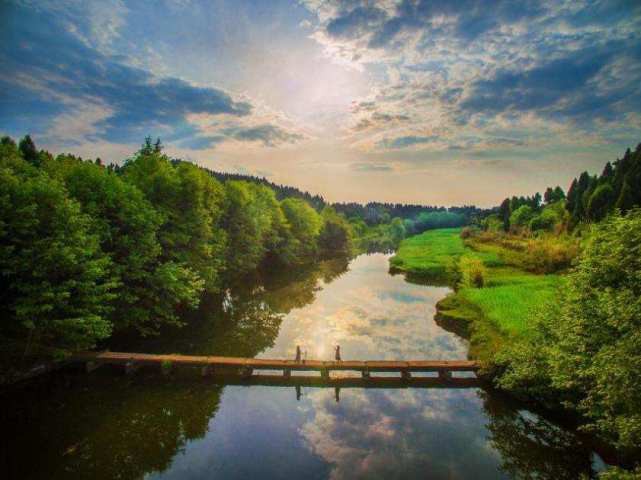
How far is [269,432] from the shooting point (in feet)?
63.9

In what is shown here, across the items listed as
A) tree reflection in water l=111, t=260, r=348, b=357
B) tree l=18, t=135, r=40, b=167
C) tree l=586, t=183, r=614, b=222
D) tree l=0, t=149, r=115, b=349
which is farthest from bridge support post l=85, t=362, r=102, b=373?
tree l=586, t=183, r=614, b=222

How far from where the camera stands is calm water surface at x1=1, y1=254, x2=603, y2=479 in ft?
54.7

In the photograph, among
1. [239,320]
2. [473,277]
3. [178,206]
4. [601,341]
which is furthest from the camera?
[473,277]

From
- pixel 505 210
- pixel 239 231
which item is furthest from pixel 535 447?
pixel 505 210

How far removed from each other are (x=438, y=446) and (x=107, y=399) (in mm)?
18870

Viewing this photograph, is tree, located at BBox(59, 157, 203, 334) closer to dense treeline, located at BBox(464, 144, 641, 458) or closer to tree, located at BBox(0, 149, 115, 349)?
tree, located at BBox(0, 149, 115, 349)

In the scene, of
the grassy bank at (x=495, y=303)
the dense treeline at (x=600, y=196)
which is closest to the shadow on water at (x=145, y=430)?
the grassy bank at (x=495, y=303)

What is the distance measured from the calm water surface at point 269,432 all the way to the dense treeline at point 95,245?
12.6 ft

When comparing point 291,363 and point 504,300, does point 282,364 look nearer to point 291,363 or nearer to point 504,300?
point 291,363

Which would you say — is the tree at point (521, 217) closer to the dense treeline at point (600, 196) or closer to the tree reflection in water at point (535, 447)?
the dense treeline at point (600, 196)

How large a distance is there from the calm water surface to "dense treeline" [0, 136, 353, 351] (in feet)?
12.6

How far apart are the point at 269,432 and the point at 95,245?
1572 cm

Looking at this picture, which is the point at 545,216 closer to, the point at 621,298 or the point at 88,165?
the point at 621,298

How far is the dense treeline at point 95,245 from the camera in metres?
20.4
